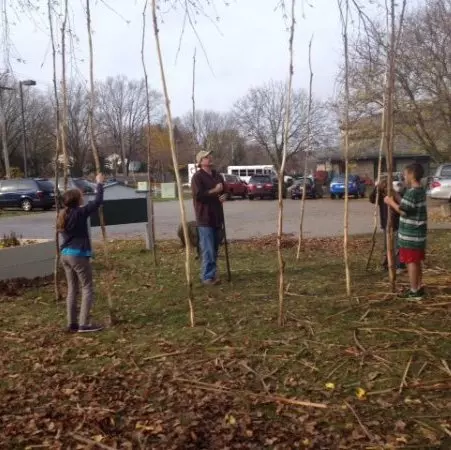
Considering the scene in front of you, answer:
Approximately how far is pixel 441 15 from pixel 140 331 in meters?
22.0

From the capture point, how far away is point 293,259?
33.3 ft

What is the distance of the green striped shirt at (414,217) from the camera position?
6.38 meters

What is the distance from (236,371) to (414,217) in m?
2.98

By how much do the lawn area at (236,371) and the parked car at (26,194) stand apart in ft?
82.0

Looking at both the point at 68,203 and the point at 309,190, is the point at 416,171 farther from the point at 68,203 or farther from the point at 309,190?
the point at 309,190

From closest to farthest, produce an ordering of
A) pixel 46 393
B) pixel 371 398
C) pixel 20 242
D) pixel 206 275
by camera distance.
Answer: pixel 371 398 < pixel 46 393 < pixel 206 275 < pixel 20 242

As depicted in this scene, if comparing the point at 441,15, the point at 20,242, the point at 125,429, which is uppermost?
the point at 441,15

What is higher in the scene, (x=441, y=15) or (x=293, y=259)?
(x=441, y=15)

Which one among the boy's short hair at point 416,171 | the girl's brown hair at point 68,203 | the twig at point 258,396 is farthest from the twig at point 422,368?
the girl's brown hair at point 68,203

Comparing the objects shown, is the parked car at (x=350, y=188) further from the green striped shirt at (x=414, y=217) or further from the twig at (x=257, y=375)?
the twig at (x=257, y=375)

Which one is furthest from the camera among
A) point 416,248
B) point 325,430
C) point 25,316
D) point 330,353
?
point 25,316

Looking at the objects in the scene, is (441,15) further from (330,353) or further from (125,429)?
(125,429)

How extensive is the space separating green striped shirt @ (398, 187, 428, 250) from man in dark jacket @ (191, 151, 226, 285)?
257 cm

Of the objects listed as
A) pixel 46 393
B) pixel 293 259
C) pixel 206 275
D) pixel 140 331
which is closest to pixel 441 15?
pixel 293 259
